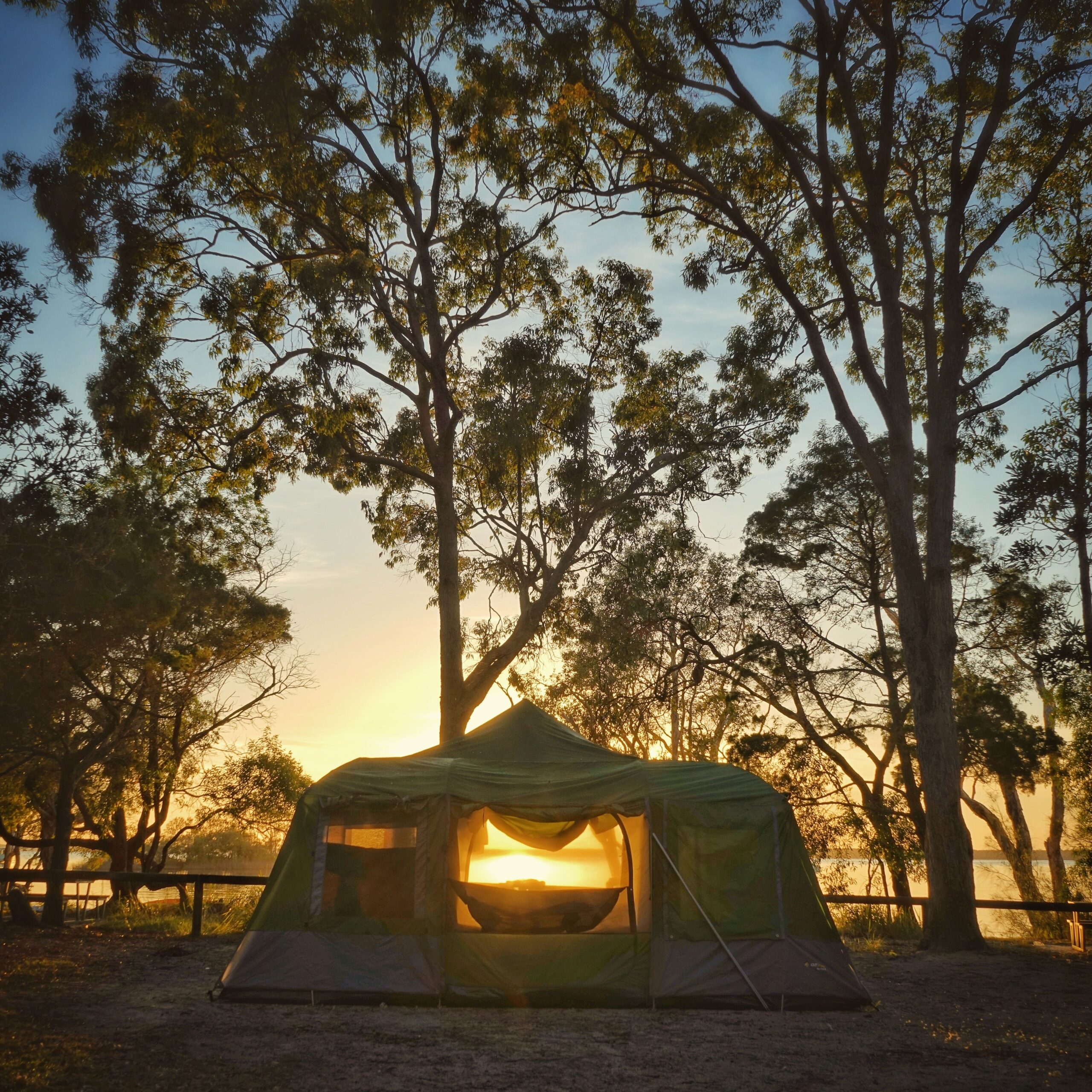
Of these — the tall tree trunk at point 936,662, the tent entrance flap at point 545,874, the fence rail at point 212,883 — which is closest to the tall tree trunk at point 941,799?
the tall tree trunk at point 936,662

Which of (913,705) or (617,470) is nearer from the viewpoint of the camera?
(913,705)

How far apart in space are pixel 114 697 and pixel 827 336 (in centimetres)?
1336

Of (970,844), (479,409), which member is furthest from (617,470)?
(970,844)

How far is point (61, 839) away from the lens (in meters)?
14.3

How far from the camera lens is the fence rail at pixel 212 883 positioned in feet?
34.2

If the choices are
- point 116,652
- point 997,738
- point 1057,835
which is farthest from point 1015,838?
point 116,652

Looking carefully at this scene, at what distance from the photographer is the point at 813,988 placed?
727 centimetres

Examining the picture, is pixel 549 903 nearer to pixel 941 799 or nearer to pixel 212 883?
pixel 941 799

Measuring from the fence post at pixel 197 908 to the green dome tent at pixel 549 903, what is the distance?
4.51 m

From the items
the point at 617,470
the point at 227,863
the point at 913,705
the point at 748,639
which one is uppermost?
the point at 617,470

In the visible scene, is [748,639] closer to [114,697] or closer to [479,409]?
[479,409]

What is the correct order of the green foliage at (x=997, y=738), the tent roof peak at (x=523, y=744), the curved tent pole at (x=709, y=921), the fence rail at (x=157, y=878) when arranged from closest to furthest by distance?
1. the curved tent pole at (x=709, y=921)
2. the tent roof peak at (x=523, y=744)
3. the fence rail at (x=157, y=878)
4. the green foliage at (x=997, y=738)

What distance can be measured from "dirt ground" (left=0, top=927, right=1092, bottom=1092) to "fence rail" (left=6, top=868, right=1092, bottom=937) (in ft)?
7.31

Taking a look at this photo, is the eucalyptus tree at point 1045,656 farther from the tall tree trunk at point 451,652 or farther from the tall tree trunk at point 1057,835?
the tall tree trunk at point 451,652
